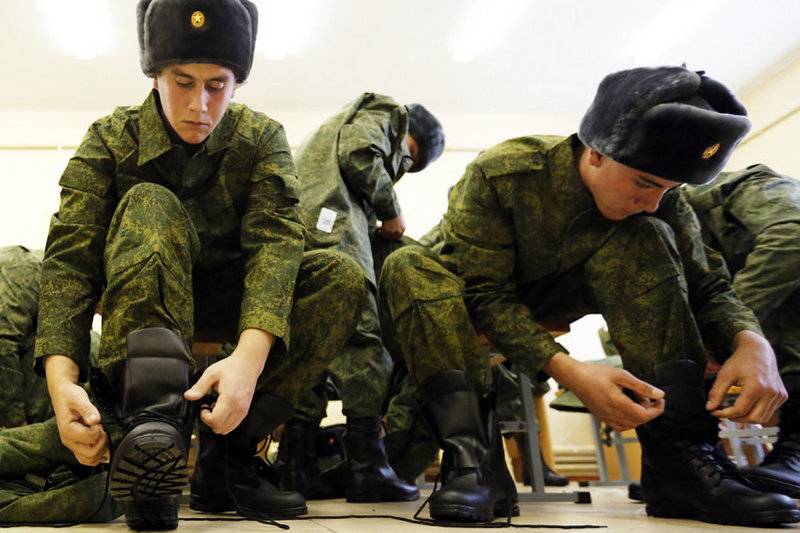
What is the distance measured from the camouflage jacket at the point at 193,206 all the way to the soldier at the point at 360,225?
27.5 inches

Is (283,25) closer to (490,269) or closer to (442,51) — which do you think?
(442,51)

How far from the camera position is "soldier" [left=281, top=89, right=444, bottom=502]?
1896mm

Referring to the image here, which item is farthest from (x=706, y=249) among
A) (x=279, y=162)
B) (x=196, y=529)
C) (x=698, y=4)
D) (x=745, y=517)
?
(x=698, y=4)

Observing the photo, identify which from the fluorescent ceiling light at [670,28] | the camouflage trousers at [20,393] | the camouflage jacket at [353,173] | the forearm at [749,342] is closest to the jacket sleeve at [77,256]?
the camouflage trousers at [20,393]

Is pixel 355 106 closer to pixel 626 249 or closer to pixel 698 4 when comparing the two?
pixel 626 249

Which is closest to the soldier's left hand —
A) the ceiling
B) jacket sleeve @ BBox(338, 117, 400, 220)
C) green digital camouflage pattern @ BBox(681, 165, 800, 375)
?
green digital camouflage pattern @ BBox(681, 165, 800, 375)

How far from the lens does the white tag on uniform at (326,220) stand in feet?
7.46

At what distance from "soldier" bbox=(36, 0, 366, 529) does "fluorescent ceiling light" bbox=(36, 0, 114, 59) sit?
3.69m

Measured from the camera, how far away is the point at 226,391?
3.41ft

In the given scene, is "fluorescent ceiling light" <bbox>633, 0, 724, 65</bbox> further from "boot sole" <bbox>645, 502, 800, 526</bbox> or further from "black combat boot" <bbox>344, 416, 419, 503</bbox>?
"boot sole" <bbox>645, 502, 800, 526</bbox>

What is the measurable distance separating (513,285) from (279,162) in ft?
1.77

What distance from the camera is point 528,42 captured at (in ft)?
17.2

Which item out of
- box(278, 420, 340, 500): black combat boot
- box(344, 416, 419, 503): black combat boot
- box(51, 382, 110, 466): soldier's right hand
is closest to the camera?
box(51, 382, 110, 466): soldier's right hand

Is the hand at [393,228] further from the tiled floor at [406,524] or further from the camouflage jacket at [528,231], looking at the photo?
the tiled floor at [406,524]
